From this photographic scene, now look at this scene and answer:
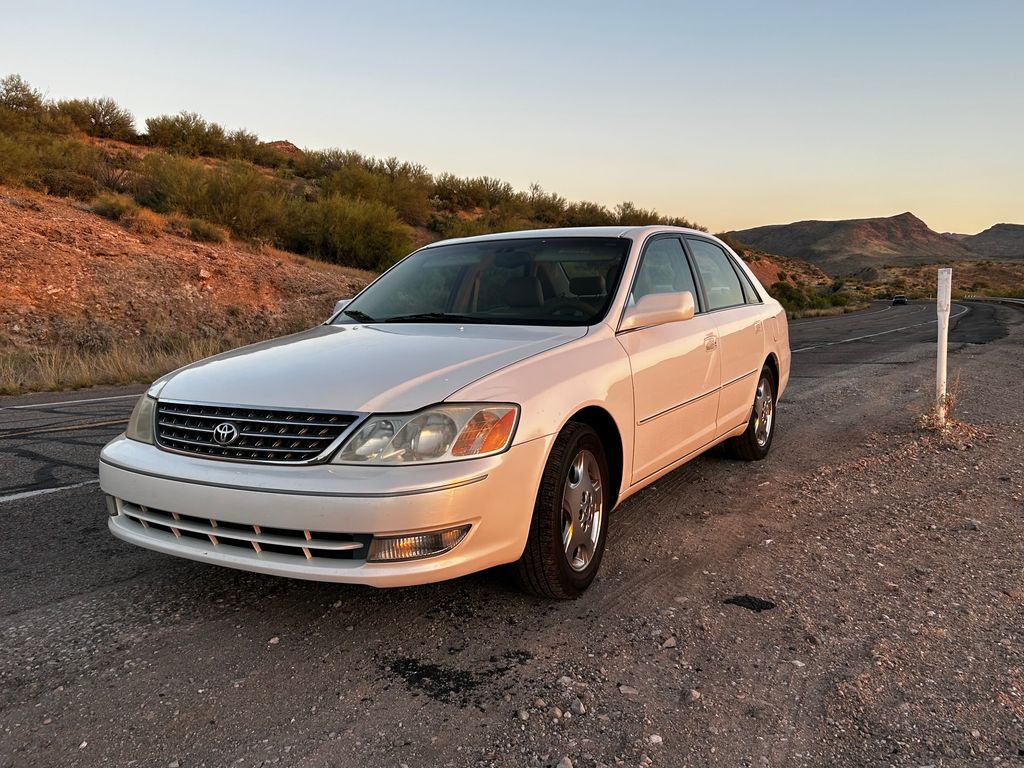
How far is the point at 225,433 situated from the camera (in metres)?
2.96

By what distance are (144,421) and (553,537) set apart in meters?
1.80

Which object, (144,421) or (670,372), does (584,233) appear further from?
(144,421)

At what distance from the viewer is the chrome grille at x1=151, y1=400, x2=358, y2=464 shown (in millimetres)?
2840

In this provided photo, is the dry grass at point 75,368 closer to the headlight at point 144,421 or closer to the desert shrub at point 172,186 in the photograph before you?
the headlight at point 144,421

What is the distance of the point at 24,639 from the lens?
2939 mm

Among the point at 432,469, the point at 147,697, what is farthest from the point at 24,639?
the point at 432,469

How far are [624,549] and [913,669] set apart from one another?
151 centimetres

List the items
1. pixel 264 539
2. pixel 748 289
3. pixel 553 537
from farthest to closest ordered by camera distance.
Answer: pixel 748 289 < pixel 553 537 < pixel 264 539

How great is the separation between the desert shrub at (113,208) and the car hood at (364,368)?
60.4ft

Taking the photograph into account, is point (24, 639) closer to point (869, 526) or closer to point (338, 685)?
point (338, 685)

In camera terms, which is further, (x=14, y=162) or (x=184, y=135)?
(x=184, y=135)

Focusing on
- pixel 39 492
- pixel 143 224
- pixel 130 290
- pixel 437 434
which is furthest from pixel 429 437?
pixel 143 224

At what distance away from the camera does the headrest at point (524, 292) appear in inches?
165

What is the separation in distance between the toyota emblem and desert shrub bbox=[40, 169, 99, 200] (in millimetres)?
21205
